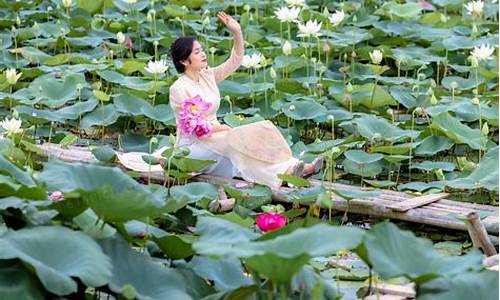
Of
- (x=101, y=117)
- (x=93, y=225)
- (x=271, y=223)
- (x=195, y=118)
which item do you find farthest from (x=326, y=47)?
(x=93, y=225)

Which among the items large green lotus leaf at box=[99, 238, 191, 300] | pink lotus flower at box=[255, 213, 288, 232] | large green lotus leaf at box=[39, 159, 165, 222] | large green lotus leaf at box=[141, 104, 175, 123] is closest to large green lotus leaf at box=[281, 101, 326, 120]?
large green lotus leaf at box=[141, 104, 175, 123]

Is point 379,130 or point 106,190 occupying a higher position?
point 106,190

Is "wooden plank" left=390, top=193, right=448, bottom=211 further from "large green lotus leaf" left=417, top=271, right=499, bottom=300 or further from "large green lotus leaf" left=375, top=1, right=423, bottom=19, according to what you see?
"large green lotus leaf" left=375, top=1, right=423, bottom=19

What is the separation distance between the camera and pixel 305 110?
17.8 feet

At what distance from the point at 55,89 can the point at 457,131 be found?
176 centimetres

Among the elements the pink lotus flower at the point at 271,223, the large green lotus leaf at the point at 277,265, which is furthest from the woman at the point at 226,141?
the large green lotus leaf at the point at 277,265

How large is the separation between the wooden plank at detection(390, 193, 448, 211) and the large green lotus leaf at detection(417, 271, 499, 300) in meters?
1.51

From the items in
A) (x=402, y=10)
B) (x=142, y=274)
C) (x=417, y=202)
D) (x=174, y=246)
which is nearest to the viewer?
(x=142, y=274)

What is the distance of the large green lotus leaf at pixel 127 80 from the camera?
5719 millimetres

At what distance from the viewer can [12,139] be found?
15.5 feet

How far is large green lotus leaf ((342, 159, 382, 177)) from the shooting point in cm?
477

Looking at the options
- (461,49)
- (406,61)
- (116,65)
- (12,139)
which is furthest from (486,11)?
(12,139)

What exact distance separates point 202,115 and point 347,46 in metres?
2.42

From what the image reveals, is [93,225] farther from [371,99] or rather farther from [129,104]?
[371,99]
